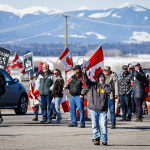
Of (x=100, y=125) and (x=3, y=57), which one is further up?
(x=3, y=57)

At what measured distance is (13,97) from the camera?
15391 mm

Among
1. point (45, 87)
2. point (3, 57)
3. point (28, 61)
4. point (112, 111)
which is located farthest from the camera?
point (28, 61)

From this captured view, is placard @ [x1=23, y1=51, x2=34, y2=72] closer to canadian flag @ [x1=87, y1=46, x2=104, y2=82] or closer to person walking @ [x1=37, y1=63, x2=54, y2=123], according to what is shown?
person walking @ [x1=37, y1=63, x2=54, y2=123]

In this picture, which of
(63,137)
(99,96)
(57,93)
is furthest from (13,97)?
(99,96)

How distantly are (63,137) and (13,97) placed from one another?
20.5 feet

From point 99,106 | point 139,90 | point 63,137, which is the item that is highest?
point 139,90

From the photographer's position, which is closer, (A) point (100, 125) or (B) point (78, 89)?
(A) point (100, 125)

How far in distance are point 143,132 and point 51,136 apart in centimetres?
233

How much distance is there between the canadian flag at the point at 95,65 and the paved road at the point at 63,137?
1407 millimetres

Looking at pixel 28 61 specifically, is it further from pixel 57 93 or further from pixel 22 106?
pixel 57 93

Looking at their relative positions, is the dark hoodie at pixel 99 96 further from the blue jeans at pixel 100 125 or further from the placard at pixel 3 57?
the placard at pixel 3 57

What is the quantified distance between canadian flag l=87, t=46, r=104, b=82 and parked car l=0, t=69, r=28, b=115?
4.08m

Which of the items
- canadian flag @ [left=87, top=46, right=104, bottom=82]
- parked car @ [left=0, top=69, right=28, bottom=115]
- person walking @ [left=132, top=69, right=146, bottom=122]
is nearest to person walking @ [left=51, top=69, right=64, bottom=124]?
canadian flag @ [left=87, top=46, right=104, bottom=82]

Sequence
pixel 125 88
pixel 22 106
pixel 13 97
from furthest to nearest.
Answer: pixel 22 106 → pixel 13 97 → pixel 125 88
